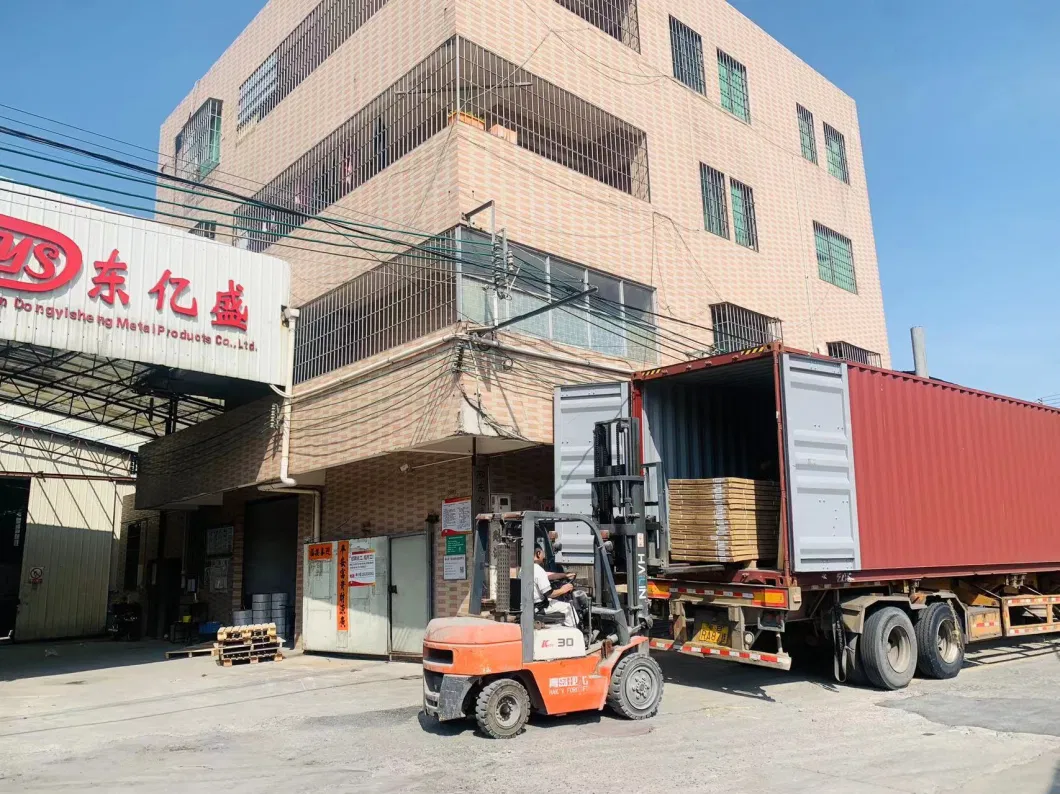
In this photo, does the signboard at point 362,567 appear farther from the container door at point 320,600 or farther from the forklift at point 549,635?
the forklift at point 549,635

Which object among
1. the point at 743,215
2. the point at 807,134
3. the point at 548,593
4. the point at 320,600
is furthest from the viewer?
the point at 807,134

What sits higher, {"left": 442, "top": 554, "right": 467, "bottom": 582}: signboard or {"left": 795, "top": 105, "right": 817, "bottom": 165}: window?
{"left": 795, "top": 105, "right": 817, "bottom": 165}: window

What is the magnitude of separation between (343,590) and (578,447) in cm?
689

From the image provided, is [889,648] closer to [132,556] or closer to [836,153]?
[836,153]

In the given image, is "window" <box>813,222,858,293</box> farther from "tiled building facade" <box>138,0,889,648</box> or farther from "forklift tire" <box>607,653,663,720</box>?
"forklift tire" <box>607,653,663,720</box>

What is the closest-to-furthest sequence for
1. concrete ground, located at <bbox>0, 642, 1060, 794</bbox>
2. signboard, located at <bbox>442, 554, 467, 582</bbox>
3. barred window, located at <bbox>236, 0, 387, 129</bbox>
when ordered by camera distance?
concrete ground, located at <bbox>0, 642, 1060, 794</bbox>
signboard, located at <bbox>442, 554, 467, 582</bbox>
barred window, located at <bbox>236, 0, 387, 129</bbox>

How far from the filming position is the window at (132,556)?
87.4 ft

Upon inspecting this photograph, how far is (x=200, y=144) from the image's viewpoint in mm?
22422

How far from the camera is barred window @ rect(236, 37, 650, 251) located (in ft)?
45.3

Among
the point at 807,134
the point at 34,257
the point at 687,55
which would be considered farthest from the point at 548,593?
the point at 807,134

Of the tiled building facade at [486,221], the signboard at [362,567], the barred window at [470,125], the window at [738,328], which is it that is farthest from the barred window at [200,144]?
the window at [738,328]

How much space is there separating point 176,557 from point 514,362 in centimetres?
1600

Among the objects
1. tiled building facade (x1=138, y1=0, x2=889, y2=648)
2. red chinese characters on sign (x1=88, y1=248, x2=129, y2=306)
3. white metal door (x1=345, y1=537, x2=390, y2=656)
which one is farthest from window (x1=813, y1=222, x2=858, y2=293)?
red chinese characters on sign (x1=88, y1=248, x2=129, y2=306)

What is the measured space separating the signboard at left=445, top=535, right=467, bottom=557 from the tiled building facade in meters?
0.53
